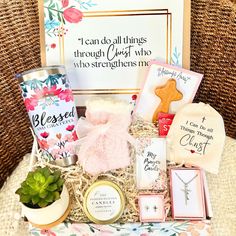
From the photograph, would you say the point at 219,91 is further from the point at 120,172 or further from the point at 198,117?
the point at 120,172

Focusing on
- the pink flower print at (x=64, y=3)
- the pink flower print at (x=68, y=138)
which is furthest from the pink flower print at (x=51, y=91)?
the pink flower print at (x=64, y=3)

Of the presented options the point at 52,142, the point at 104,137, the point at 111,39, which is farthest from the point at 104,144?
the point at 111,39

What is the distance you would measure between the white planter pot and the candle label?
0.47 feet

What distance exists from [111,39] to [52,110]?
0.74 ft

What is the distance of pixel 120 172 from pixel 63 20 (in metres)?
0.38

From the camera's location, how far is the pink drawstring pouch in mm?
952

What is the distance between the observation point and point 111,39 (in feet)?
3.43

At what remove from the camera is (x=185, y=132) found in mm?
1007

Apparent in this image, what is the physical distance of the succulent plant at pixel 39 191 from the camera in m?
0.83

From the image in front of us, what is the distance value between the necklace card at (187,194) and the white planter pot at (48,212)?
0.23 m

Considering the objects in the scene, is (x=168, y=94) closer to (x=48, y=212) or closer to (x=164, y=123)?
(x=164, y=123)

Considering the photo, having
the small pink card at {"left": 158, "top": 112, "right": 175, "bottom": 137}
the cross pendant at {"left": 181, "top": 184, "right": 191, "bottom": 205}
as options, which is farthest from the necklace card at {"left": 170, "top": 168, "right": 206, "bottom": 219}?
the small pink card at {"left": 158, "top": 112, "right": 175, "bottom": 137}

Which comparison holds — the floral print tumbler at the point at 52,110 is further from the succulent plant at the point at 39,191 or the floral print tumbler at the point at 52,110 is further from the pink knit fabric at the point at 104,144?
the succulent plant at the point at 39,191

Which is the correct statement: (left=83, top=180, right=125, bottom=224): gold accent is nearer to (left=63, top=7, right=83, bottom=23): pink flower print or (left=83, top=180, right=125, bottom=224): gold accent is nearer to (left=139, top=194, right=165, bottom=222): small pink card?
(left=139, top=194, right=165, bottom=222): small pink card
